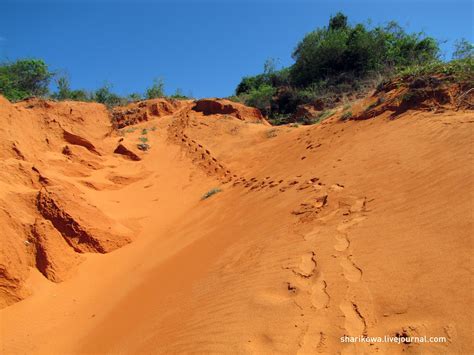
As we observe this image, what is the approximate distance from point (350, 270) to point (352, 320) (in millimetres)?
655

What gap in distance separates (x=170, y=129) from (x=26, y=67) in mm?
11660

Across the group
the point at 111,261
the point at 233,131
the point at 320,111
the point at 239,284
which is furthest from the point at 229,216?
the point at 320,111

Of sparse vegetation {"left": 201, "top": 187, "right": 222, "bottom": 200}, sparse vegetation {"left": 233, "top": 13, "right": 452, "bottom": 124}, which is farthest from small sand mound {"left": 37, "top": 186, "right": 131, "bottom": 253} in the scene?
sparse vegetation {"left": 233, "top": 13, "right": 452, "bottom": 124}

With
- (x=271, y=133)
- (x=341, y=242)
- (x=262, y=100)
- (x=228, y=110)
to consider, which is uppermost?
(x=262, y=100)

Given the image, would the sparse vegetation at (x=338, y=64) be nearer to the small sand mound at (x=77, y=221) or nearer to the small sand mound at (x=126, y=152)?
the small sand mound at (x=126, y=152)

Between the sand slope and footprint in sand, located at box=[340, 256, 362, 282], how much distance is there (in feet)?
0.05

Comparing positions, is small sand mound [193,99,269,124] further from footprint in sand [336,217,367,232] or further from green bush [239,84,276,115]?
footprint in sand [336,217,367,232]

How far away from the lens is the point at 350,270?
3.40 m

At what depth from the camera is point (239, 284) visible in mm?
3928

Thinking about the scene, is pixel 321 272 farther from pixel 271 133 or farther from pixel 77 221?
pixel 271 133

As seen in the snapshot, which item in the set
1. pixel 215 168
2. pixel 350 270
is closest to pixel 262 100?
pixel 215 168

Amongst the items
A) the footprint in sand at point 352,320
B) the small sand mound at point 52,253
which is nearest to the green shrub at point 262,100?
the small sand mound at point 52,253

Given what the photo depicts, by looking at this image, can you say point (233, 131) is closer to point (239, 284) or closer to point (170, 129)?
point (170, 129)

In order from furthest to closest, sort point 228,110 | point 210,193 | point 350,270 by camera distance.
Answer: point 228,110 → point 210,193 → point 350,270
